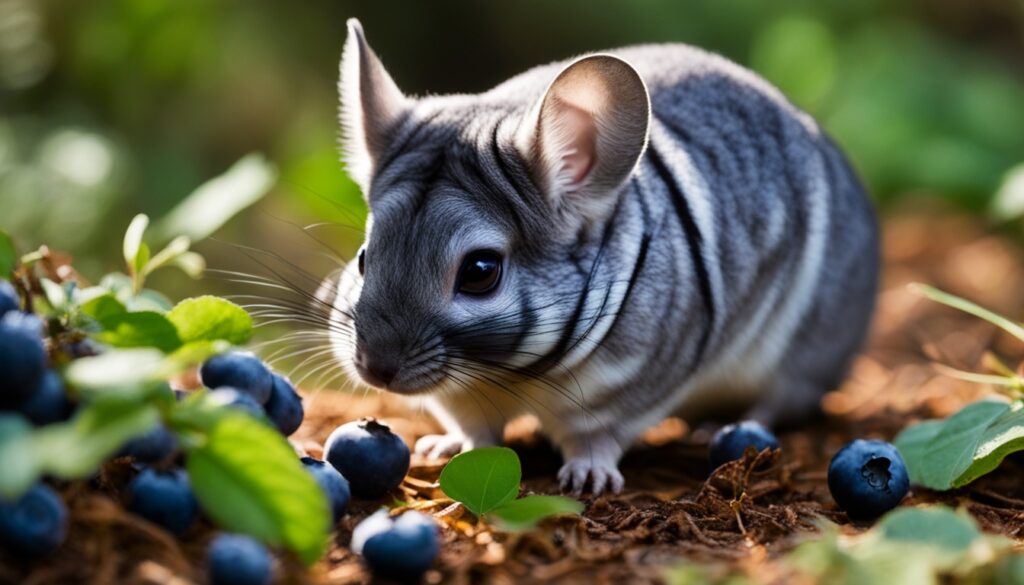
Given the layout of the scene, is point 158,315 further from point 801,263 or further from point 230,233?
point 230,233

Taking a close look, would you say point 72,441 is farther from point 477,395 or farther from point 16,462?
point 477,395

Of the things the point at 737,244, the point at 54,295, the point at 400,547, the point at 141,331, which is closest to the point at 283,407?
the point at 141,331

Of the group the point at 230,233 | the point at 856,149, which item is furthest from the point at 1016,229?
the point at 230,233

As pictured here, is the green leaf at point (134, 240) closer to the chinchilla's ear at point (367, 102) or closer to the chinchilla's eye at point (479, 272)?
the chinchilla's ear at point (367, 102)

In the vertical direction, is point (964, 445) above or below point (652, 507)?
above

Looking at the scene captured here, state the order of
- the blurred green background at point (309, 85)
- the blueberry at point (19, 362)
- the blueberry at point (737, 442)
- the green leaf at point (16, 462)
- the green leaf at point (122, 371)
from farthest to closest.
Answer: the blurred green background at point (309, 85) → the blueberry at point (737, 442) → the blueberry at point (19, 362) → the green leaf at point (122, 371) → the green leaf at point (16, 462)

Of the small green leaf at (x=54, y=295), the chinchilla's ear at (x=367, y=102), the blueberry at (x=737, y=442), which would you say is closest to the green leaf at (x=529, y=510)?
the blueberry at (x=737, y=442)
